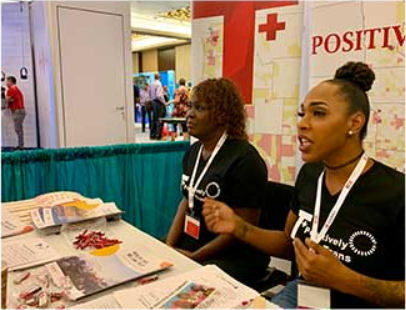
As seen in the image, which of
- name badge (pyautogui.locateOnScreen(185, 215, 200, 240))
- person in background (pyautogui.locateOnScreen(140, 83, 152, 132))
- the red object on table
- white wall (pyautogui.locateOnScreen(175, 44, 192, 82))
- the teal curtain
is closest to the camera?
the red object on table

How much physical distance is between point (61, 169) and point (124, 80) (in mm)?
2358

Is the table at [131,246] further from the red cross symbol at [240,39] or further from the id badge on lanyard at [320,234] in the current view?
the red cross symbol at [240,39]

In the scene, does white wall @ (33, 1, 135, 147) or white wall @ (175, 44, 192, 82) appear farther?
white wall @ (175, 44, 192, 82)

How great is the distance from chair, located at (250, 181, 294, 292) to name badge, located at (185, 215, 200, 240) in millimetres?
292

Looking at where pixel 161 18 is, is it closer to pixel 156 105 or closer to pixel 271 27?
pixel 156 105

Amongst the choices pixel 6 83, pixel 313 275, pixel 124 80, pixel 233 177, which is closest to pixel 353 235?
pixel 313 275

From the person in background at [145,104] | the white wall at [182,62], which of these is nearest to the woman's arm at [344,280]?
the person in background at [145,104]

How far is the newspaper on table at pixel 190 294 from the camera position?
88 centimetres

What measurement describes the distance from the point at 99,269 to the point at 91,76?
371cm

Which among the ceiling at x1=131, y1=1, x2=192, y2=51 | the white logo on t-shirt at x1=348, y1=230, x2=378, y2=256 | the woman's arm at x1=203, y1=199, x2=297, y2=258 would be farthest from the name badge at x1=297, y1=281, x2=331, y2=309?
the ceiling at x1=131, y1=1, x2=192, y2=51

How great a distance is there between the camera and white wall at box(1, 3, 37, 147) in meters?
4.66

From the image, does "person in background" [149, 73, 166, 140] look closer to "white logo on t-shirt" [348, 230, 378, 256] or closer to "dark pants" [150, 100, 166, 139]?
Answer: "dark pants" [150, 100, 166, 139]

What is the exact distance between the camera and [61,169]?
102 inches

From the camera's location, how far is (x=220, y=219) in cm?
133
